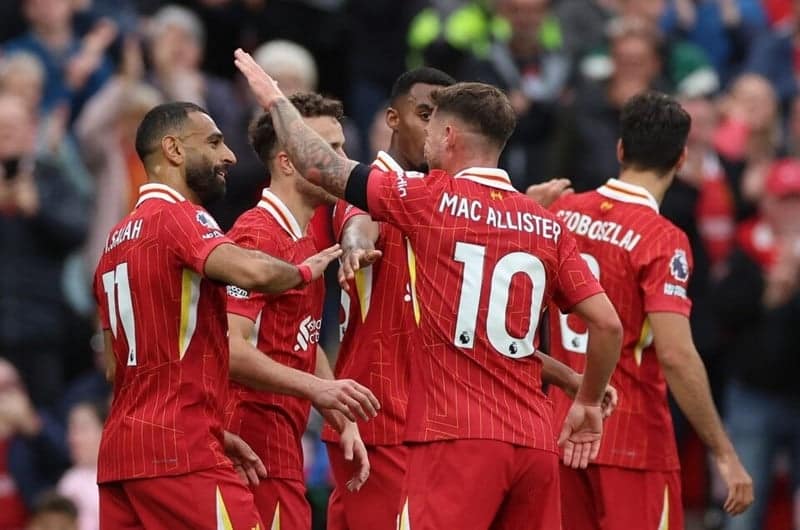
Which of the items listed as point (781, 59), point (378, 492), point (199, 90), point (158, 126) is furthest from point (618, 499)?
point (781, 59)

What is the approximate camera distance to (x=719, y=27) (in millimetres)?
18078

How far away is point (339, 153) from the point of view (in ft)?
30.3

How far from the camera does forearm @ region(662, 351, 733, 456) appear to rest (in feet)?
31.4

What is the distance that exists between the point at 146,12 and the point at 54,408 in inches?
173

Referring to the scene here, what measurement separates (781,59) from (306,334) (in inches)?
374

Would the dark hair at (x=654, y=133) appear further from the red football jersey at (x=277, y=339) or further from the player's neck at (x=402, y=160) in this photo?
the red football jersey at (x=277, y=339)

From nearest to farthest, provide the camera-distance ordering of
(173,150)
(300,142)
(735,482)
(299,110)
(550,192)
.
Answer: (300,142), (173,150), (299,110), (735,482), (550,192)

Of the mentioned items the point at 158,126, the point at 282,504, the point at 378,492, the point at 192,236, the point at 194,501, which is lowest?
the point at 194,501

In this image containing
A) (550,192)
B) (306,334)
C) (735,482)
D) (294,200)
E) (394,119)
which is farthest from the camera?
(550,192)

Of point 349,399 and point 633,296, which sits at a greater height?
point 633,296

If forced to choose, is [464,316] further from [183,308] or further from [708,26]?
[708,26]

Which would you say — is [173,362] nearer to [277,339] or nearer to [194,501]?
[194,501]

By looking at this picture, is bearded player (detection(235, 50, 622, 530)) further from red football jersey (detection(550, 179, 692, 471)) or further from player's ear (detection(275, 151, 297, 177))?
red football jersey (detection(550, 179, 692, 471))

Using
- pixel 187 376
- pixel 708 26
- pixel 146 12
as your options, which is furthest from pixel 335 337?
pixel 187 376
